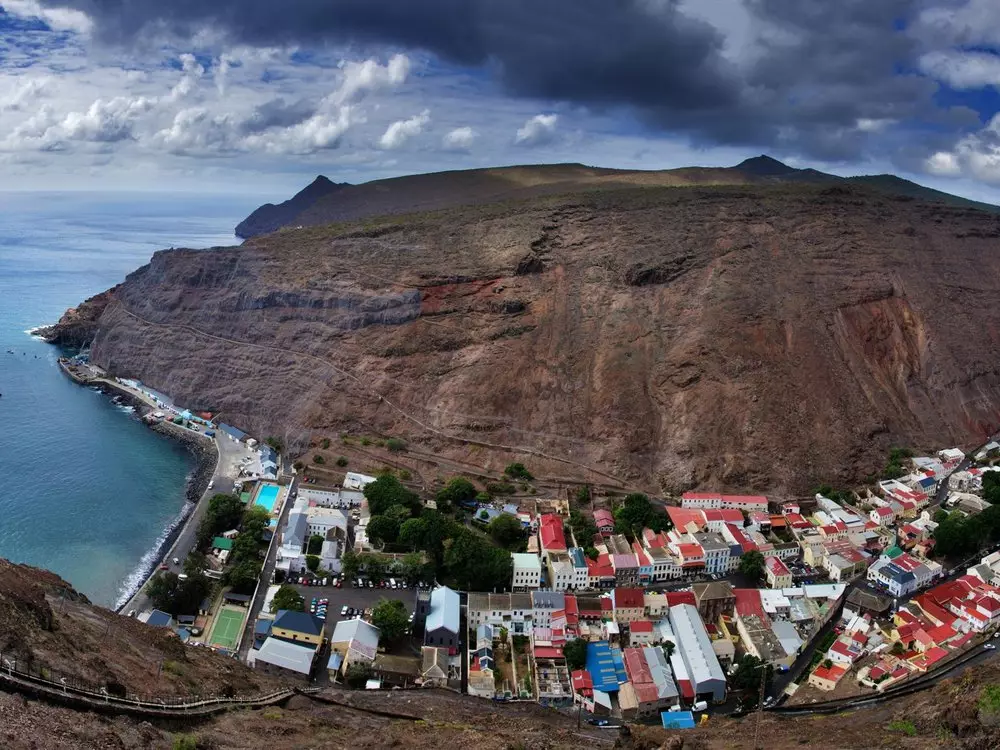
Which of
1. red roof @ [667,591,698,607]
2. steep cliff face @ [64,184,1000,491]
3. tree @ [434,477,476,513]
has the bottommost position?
red roof @ [667,591,698,607]

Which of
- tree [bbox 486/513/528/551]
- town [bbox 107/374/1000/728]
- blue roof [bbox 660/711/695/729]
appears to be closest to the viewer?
blue roof [bbox 660/711/695/729]

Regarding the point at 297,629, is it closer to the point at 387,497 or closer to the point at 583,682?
the point at 387,497

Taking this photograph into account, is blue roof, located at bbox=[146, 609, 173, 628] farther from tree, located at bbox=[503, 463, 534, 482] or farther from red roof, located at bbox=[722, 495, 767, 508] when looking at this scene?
red roof, located at bbox=[722, 495, 767, 508]

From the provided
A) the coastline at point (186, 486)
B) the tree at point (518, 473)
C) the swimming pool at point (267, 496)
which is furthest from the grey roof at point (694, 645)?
the coastline at point (186, 486)

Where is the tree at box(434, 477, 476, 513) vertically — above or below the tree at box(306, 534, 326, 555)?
above

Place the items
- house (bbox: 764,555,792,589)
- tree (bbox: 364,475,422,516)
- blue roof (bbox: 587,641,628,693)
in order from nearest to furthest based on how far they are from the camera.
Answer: blue roof (bbox: 587,641,628,693), house (bbox: 764,555,792,589), tree (bbox: 364,475,422,516)

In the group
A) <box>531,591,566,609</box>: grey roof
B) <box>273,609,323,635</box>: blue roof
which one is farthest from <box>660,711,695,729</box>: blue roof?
<box>273,609,323,635</box>: blue roof

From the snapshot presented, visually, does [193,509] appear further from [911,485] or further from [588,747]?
[911,485]

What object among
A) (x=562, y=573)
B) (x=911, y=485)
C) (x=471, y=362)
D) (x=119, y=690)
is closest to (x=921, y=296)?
(x=911, y=485)
